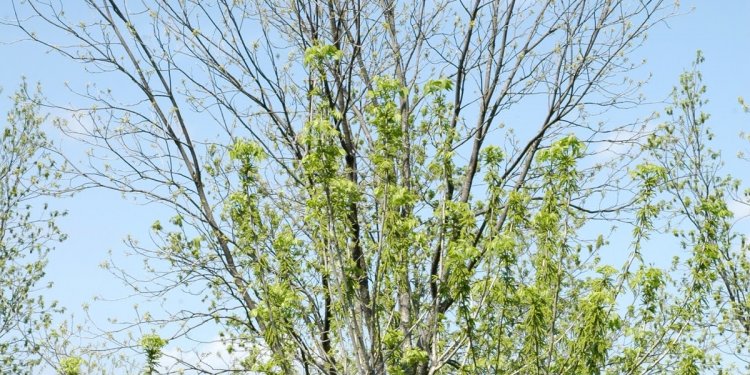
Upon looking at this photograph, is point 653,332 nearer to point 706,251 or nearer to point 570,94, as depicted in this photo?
point 706,251

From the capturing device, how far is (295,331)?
376 inches

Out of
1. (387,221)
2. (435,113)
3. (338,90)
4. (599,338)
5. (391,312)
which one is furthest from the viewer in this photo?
(338,90)

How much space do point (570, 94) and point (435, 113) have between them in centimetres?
379

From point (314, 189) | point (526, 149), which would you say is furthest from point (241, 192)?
point (526, 149)

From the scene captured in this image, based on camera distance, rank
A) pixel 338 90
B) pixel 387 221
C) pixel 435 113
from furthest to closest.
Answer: pixel 338 90
pixel 435 113
pixel 387 221

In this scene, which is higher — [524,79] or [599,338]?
[524,79]

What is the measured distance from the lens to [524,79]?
1323cm

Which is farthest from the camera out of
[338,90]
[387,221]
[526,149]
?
[526,149]

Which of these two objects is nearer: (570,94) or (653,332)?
(653,332)

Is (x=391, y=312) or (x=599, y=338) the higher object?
(x=391, y=312)

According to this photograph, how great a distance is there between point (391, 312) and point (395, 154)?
5.60 ft

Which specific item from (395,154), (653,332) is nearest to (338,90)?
(395,154)

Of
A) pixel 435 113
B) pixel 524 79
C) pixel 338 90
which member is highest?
pixel 524 79

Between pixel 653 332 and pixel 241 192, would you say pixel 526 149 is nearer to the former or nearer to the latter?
pixel 653 332
